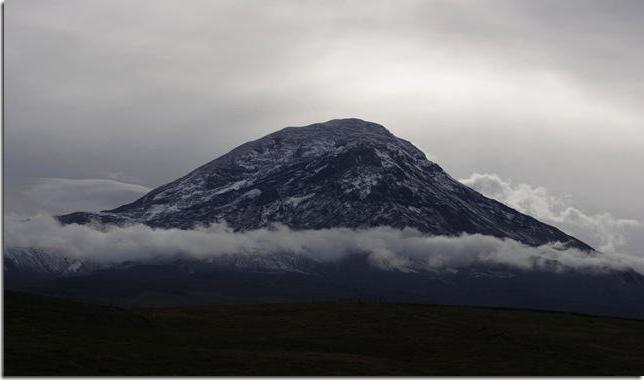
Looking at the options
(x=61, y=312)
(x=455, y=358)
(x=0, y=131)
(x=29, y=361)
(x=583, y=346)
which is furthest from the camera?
A: (x=583, y=346)

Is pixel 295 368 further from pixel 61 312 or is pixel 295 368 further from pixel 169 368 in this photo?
pixel 61 312

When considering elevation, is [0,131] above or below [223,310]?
above

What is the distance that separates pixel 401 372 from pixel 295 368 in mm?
9245

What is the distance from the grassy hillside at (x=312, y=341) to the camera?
7169 centimetres

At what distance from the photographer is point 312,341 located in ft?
309

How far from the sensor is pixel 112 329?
8794 centimetres

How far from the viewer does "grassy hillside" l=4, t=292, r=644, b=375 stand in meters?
71.7

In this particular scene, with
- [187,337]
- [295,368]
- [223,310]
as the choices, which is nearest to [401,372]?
[295,368]

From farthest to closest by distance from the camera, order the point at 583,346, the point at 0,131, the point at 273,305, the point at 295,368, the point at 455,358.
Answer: the point at 273,305, the point at 583,346, the point at 455,358, the point at 295,368, the point at 0,131

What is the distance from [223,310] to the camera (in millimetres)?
119188

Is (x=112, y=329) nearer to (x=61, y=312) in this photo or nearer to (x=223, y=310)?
(x=61, y=312)

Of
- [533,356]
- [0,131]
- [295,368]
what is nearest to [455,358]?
[533,356]

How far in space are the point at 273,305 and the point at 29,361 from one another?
6250 centimetres

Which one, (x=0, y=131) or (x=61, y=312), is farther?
(x=61, y=312)
